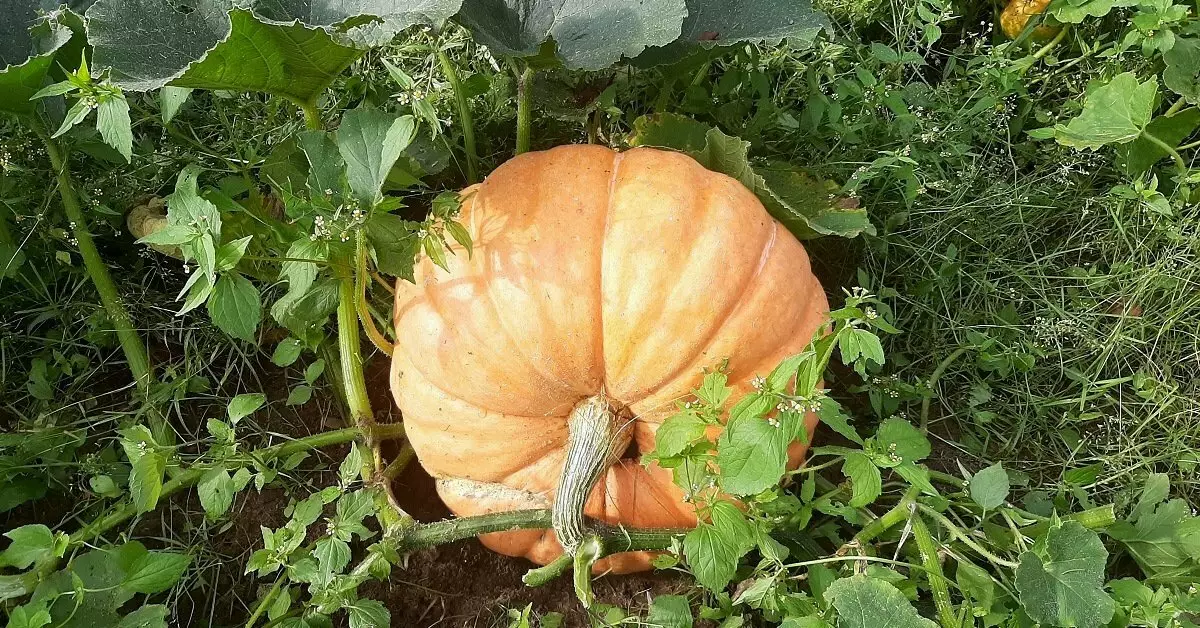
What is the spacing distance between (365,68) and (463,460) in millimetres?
1098

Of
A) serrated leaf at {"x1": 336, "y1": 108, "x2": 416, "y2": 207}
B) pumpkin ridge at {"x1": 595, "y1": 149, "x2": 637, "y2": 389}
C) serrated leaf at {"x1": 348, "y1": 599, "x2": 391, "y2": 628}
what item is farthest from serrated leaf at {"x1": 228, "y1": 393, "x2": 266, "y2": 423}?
pumpkin ridge at {"x1": 595, "y1": 149, "x2": 637, "y2": 389}

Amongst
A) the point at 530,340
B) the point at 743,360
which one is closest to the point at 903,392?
the point at 743,360

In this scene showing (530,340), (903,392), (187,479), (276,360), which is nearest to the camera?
(530,340)

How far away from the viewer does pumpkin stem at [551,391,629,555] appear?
5.07ft

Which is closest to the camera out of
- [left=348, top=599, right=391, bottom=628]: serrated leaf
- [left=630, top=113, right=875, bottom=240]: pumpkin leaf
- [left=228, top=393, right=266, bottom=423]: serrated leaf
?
[left=348, top=599, right=391, bottom=628]: serrated leaf

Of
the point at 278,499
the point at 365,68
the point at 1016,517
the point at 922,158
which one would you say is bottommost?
the point at 278,499

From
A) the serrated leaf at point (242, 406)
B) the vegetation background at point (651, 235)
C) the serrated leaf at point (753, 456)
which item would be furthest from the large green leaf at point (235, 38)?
the serrated leaf at point (753, 456)

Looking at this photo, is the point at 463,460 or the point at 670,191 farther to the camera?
the point at 463,460

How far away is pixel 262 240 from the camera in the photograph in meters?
1.77

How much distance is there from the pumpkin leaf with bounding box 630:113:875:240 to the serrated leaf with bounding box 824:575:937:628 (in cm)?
72

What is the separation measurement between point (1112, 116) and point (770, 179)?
80 centimetres

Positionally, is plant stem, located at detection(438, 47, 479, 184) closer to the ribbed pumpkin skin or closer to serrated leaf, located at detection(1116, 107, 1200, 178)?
the ribbed pumpkin skin

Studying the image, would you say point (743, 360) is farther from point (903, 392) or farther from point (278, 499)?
point (278, 499)

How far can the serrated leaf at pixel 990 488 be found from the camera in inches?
59.7
